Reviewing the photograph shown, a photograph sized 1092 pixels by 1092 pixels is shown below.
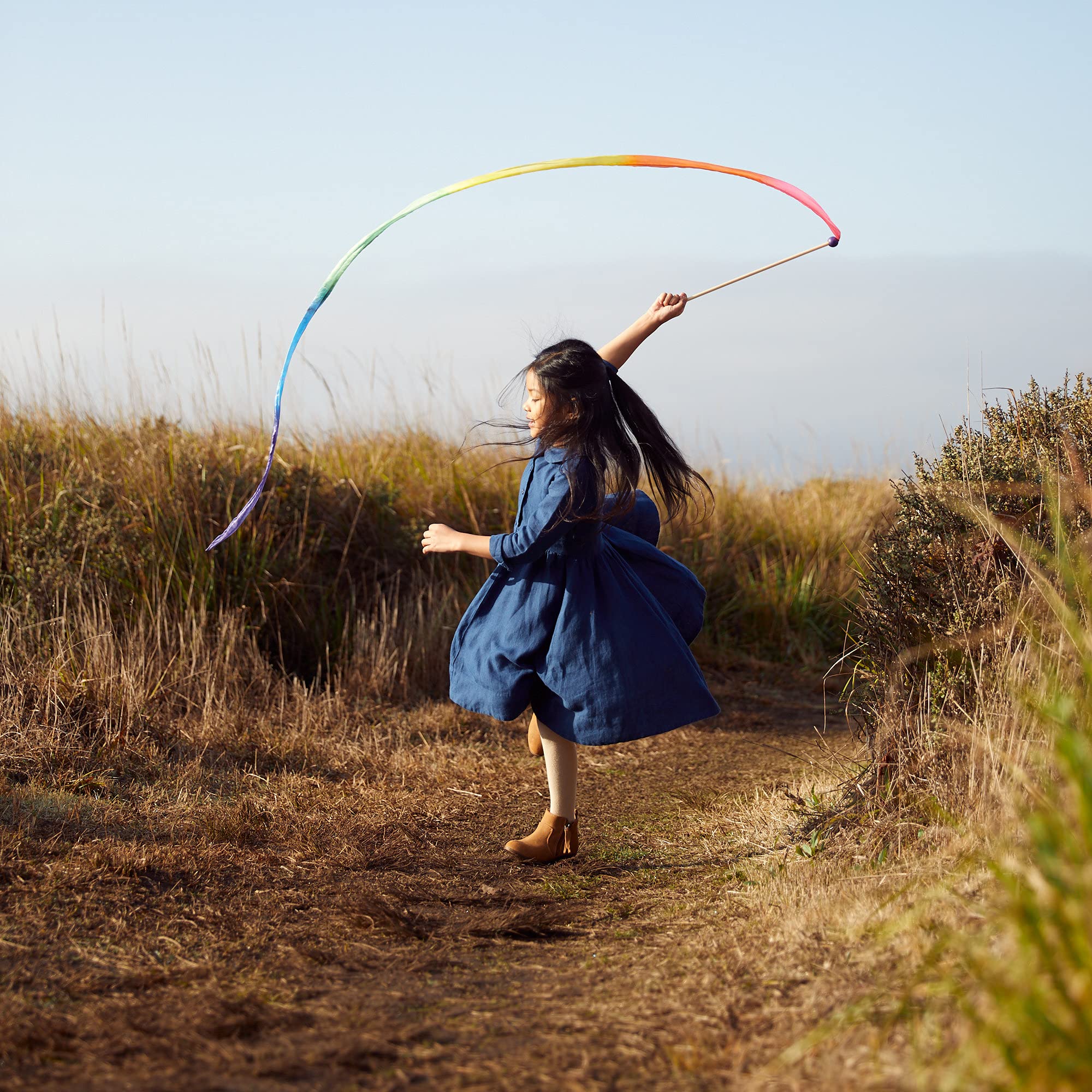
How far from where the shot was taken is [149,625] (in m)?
6.12

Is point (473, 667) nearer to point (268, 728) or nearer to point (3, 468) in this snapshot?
point (268, 728)

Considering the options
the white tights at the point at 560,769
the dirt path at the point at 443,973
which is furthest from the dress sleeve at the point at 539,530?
the dirt path at the point at 443,973

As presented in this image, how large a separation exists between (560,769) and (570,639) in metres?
0.50

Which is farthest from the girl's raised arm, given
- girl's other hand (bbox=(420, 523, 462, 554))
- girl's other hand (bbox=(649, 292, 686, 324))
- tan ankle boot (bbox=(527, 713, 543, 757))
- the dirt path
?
the dirt path

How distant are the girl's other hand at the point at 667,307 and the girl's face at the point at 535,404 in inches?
24.2

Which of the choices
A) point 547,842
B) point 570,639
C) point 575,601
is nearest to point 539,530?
point 575,601

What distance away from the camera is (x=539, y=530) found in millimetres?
3623

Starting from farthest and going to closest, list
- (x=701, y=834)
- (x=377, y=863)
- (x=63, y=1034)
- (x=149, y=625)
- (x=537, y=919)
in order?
(x=149, y=625) → (x=701, y=834) → (x=377, y=863) → (x=537, y=919) → (x=63, y=1034)

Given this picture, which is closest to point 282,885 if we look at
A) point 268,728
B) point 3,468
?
point 268,728

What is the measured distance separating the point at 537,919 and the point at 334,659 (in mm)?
3840

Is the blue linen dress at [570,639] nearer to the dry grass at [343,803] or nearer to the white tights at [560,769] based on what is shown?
the white tights at [560,769]

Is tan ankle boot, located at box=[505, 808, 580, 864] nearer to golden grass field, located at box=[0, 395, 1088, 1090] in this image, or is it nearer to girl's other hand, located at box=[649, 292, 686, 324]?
golden grass field, located at box=[0, 395, 1088, 1090]

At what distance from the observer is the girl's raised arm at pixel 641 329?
13.6 feet

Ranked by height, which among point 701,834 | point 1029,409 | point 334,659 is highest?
point 1029,409
